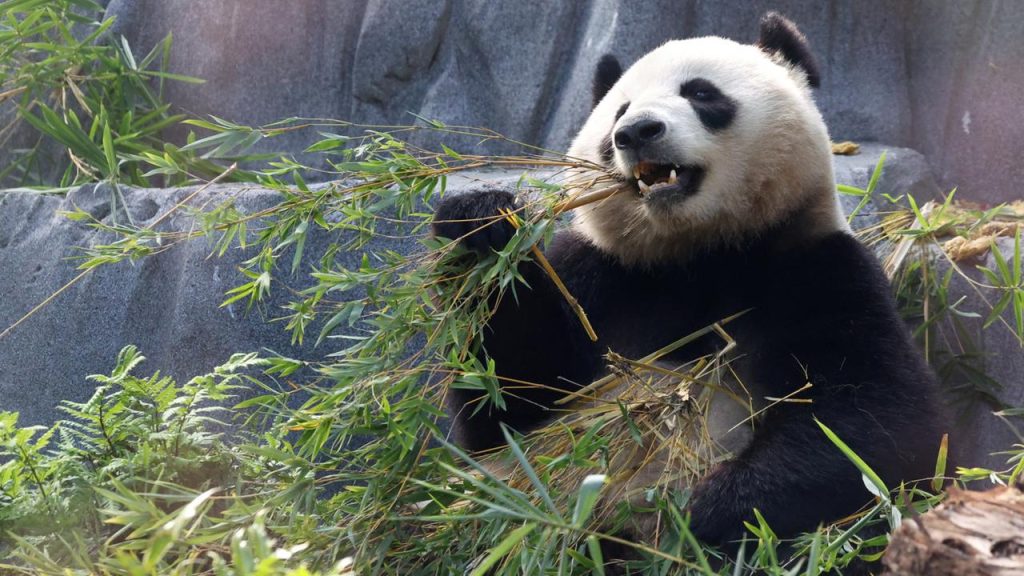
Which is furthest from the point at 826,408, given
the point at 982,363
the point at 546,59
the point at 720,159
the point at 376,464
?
the point at 546,59

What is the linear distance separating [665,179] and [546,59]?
3.10m

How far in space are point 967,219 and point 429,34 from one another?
11.0ft

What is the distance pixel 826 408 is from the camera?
2.89 m

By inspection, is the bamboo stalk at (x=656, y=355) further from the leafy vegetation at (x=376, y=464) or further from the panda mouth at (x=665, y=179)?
the panda mouth at (x=665, y=179)

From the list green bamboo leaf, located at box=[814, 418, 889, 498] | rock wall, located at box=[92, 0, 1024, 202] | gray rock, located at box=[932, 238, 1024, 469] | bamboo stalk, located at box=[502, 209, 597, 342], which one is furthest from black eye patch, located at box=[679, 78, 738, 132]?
rock wall, located at box=[92, 0, 1024, 202]

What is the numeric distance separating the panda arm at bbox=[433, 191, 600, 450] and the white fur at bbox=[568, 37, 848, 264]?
0.33m

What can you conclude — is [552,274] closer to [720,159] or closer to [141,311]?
[720,159]

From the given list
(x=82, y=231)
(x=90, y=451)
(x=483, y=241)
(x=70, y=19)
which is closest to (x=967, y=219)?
(x=483, y=241)

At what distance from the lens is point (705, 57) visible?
3420 mm

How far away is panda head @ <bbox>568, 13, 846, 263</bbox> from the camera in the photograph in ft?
10.2

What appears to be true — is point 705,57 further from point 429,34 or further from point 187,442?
point 429,34

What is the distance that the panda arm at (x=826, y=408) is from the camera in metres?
2.80

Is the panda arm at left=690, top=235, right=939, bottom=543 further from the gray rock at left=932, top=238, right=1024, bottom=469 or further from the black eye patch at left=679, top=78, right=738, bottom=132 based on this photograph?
the gray rock at left=932, top=238, right=1024, bottom=469

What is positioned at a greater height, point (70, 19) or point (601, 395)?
point (70, 19)
